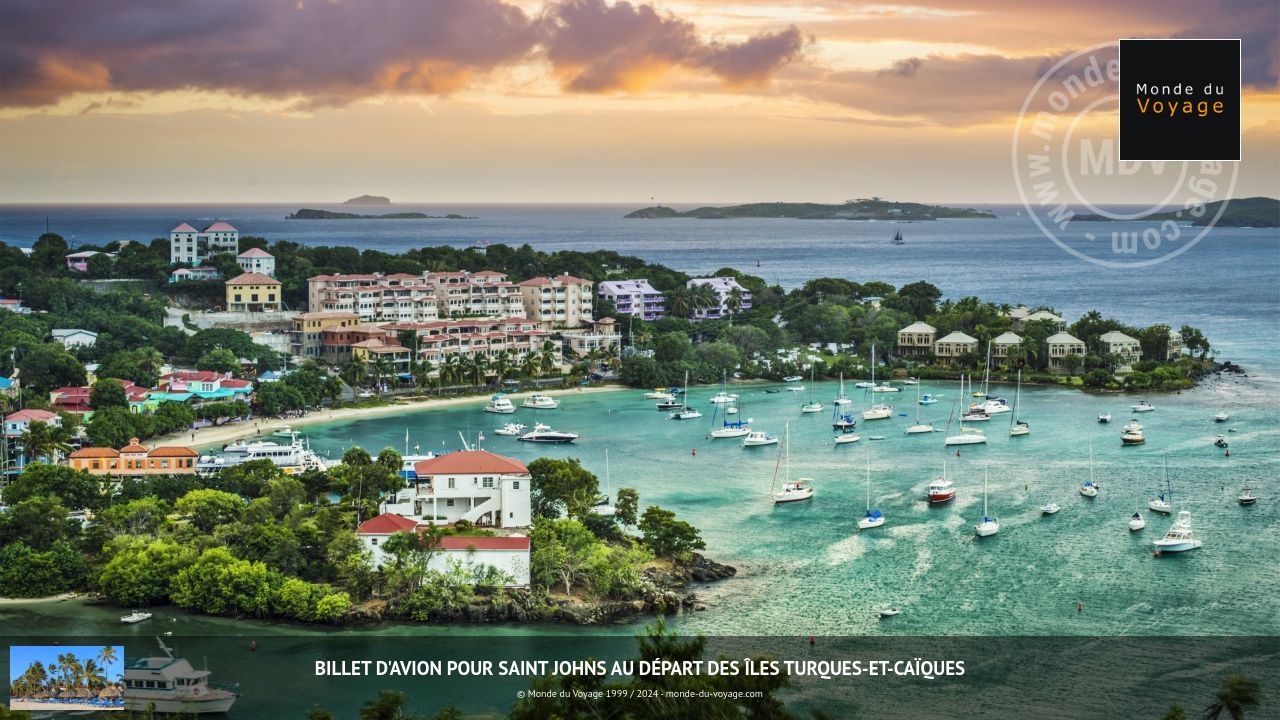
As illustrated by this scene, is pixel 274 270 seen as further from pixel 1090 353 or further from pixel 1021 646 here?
pixel 1021 646

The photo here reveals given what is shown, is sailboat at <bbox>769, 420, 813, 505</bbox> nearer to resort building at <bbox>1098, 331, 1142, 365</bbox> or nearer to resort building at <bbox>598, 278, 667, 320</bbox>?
resort building at <bbox>1098, 331, 1142, 365</bbox>

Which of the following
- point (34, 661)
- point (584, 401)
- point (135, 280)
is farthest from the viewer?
point (135, 280)

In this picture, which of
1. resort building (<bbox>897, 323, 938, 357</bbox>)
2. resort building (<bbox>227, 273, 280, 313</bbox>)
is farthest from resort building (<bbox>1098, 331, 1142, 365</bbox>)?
resort building (<bbox>227, 273, 280, 313</bbox>)

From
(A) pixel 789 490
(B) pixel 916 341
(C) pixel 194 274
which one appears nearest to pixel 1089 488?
(A) pixel 789 490

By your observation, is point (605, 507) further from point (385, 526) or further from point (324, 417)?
point (324, 417)

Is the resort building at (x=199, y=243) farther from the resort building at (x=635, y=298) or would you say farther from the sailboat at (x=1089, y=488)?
the sailboat at (x=1089, y=488)

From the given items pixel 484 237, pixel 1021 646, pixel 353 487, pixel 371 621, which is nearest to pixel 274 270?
pixel 353 487

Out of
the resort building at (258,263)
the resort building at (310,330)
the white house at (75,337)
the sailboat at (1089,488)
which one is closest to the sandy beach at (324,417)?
the resort building at (310,330)
